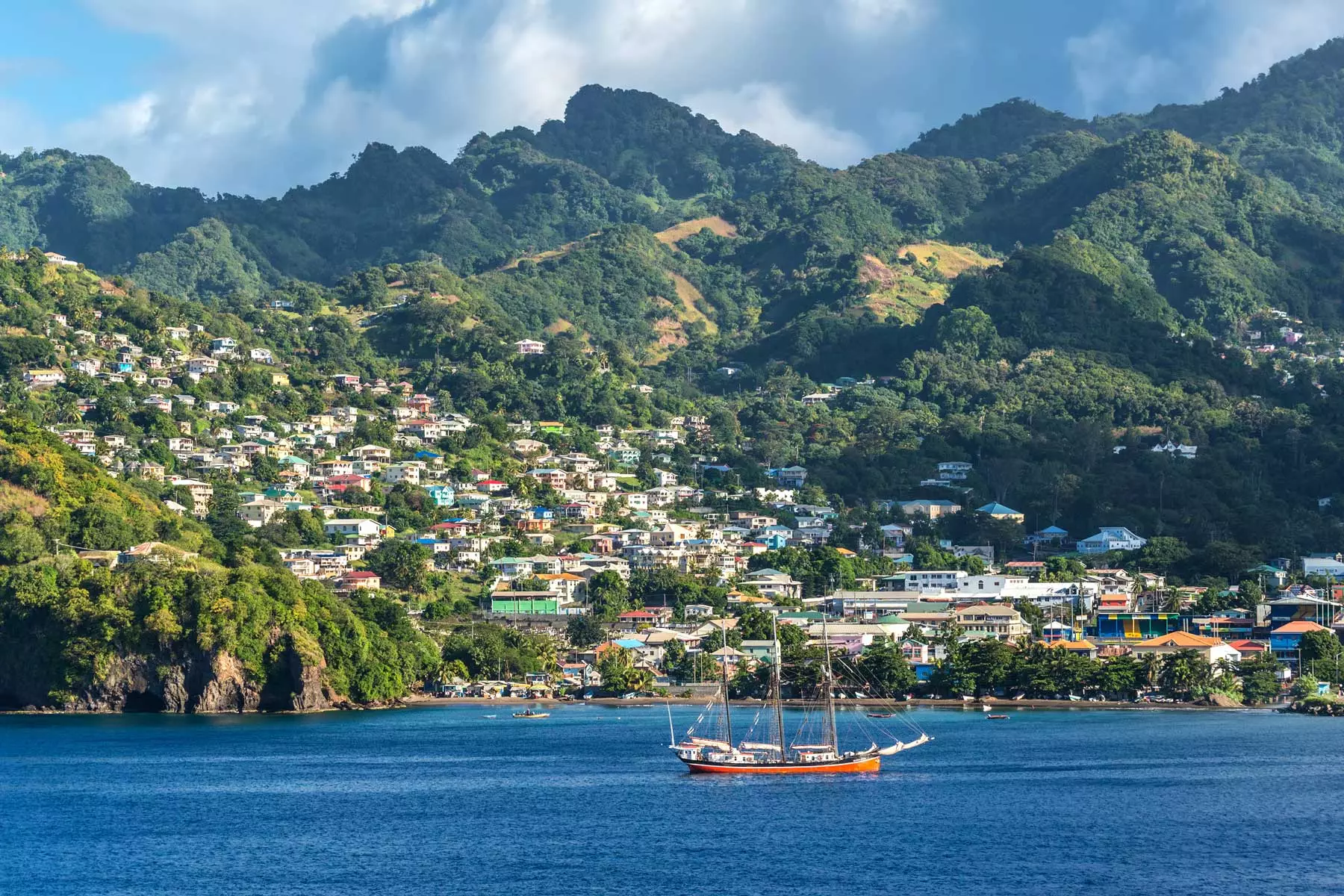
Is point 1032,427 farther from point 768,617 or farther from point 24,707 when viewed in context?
point 24,707

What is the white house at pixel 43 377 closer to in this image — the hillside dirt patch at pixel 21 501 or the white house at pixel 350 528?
the white house at pixel 350 528

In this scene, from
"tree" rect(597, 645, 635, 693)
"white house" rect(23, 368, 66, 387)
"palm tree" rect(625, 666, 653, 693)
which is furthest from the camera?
"white house" rect(23, 368, 66, 387)

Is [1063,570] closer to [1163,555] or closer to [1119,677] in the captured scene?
[1163,555]

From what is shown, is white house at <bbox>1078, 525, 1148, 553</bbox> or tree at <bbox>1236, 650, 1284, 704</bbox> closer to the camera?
tree at <bbox>1236, 650, 1284, 704</bbox>

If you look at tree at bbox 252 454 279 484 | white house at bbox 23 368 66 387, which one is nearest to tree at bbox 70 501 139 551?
tree at bbox 252 454 279 484

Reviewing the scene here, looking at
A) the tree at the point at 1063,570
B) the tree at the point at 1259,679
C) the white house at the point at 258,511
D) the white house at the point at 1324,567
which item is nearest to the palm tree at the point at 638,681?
the tree at the point at 1259,679

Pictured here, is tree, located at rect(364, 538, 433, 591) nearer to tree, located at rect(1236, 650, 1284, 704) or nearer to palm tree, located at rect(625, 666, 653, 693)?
palm tree, located at rect(625, 666, 653, 693)

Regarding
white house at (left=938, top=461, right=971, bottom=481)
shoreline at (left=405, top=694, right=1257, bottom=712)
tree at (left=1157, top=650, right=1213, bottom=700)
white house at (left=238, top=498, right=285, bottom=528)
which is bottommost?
shoreline at (left=405, top=694, right=1257, bottom=712)
